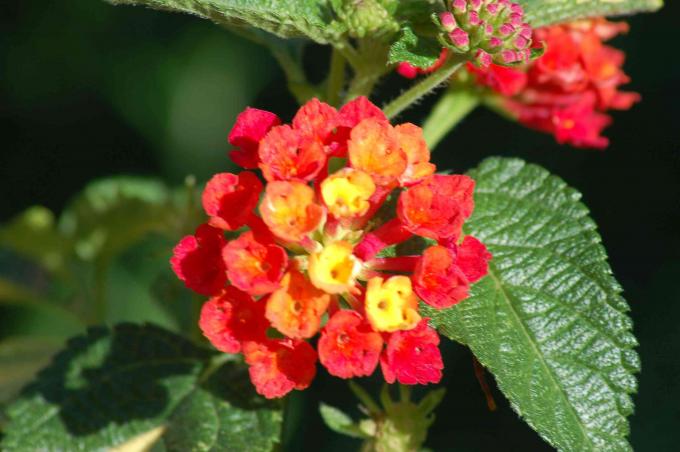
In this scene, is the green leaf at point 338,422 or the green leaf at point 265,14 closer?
the green leaf at point 265,14

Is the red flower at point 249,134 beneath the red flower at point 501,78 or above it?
beneath

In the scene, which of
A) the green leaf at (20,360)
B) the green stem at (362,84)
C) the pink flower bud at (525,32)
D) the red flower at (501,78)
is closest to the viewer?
the pink flower bud at (525,32)

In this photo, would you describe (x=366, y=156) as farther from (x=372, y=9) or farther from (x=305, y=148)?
(x=372, y=9)

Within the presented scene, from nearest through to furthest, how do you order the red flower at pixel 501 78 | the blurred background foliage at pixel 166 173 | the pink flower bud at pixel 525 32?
the pink flower bud at pixel 525 32 → the red flower at pixel 501 78 → the blurred background foliage at pixel 166 173

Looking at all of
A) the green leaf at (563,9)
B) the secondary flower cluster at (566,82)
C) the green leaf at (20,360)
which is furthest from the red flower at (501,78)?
the green leaf at (20,360)

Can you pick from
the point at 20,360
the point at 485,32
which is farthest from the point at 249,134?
the point at 20,360

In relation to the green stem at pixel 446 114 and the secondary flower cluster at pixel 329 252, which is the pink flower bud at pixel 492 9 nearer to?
the secondary flower cluster at pixel 329 252

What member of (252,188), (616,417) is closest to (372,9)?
(252,188)

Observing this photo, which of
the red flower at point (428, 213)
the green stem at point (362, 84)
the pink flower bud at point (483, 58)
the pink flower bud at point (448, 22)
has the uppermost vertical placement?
the pink flower bud at point (448, 22)
